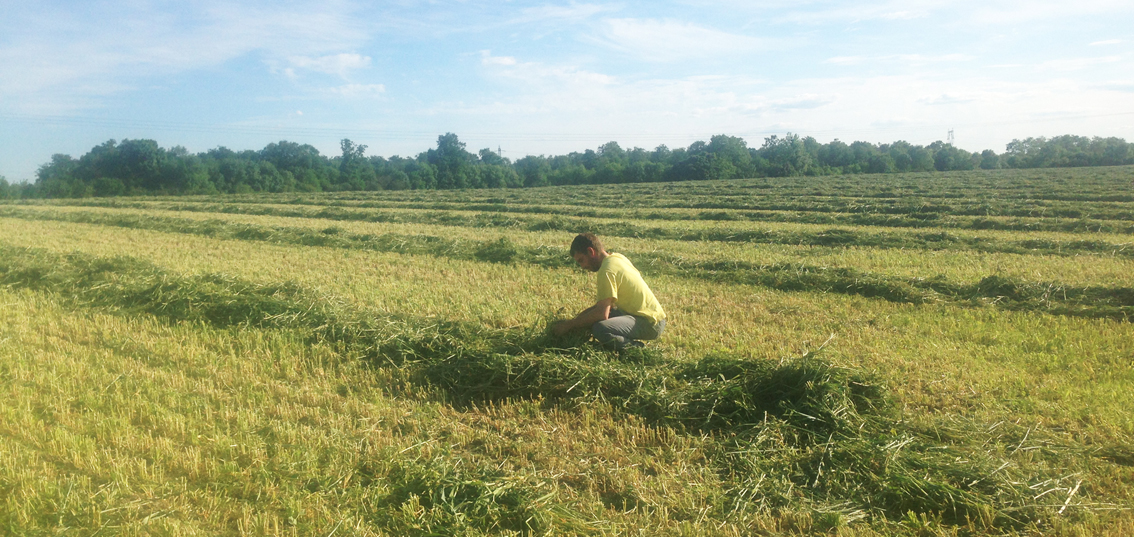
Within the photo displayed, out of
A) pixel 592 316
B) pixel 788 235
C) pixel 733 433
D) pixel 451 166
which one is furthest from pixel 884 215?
pixel 451 166

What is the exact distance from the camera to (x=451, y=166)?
7194 centimetres

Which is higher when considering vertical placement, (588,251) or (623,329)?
(588,251)

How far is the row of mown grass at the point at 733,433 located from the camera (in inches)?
162

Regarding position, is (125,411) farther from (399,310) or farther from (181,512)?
(399,310)

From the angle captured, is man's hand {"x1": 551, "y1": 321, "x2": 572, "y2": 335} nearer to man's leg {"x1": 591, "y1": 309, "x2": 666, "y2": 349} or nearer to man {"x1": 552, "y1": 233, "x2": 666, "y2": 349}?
man {"x1": 552, "y1": 233, "x2": 666, "y2": 349}

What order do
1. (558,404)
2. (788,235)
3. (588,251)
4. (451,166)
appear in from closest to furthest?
(558,404)
(588,251)
(788,235)
(451,166)

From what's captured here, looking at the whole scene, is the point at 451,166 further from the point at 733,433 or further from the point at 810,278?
the point at 733,433

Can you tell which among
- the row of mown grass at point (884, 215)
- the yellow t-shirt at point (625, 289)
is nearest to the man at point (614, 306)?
the yellow t-shirt at point (625, 289)

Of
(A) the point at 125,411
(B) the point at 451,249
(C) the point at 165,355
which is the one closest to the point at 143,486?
(A) the point at 125,411

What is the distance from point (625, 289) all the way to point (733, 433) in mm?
2001

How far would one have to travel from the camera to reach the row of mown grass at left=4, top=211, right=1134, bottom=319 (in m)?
9.50

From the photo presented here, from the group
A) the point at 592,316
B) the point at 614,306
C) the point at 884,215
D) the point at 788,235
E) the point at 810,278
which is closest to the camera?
the point at 592,316

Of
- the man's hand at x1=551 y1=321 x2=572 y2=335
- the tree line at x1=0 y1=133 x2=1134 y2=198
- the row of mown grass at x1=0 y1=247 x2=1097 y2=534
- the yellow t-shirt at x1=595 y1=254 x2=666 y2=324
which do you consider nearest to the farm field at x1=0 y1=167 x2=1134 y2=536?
the row of mown grass at x1=0 y1=247 x2=1097 y2=534

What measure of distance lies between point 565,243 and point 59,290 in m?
9.91
